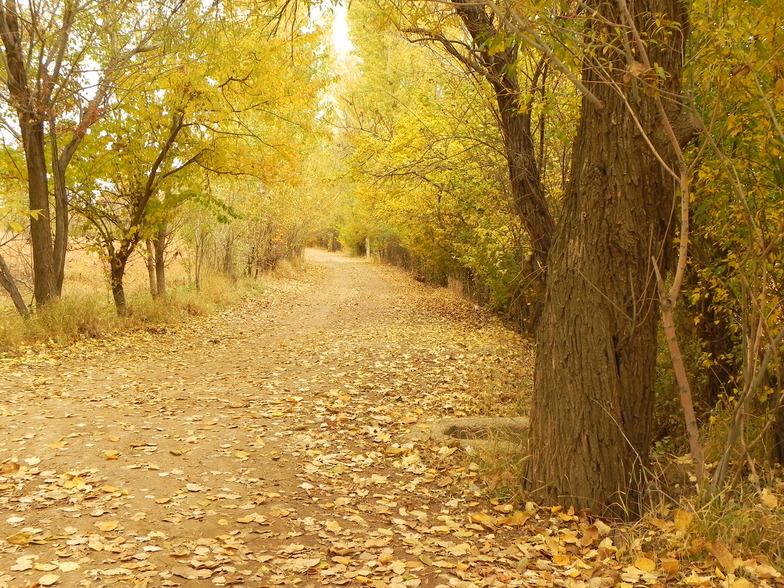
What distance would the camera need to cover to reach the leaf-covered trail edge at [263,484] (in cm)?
Answer: 358

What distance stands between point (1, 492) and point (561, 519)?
13.6 feet

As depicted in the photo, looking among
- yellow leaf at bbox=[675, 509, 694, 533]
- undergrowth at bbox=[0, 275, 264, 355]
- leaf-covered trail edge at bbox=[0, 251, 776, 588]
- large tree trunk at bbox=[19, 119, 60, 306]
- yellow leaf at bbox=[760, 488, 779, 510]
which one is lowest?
leaf-covered trail edge at bbox=[0, 251, 776, 588]

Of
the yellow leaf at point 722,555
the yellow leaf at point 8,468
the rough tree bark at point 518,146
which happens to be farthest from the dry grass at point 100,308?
the yellow leaf at point 722,555

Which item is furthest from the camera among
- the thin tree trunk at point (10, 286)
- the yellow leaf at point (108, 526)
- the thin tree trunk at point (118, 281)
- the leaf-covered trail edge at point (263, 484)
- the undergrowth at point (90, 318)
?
the thin tree trunk at point (118, 281)

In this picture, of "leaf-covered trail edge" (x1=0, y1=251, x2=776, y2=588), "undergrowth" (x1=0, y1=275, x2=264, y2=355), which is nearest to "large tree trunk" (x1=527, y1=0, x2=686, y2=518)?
"leaf-covered trail edge" (x1=0, y1=251, x2=776, y2=588)

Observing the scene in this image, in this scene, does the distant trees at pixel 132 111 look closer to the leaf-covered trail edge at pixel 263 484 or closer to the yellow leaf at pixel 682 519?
the leaf-covered trail edge at pixel 263 484

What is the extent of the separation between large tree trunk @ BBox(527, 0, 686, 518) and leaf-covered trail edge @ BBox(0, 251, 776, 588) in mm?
499

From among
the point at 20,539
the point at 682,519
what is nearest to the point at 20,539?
the point at 20,539

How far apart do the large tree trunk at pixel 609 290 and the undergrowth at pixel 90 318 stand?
28.7 feet

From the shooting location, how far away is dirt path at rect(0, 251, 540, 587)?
3645mm

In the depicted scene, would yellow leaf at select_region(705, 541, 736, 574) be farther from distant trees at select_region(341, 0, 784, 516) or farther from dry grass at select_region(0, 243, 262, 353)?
dry grass at select_region(0, 243, 262, 353)

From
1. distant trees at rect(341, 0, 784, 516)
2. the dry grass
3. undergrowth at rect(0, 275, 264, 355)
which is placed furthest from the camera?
the dry grass

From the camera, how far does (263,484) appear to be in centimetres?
491

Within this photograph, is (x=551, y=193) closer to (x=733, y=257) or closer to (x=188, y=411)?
(x=733, y=257)
